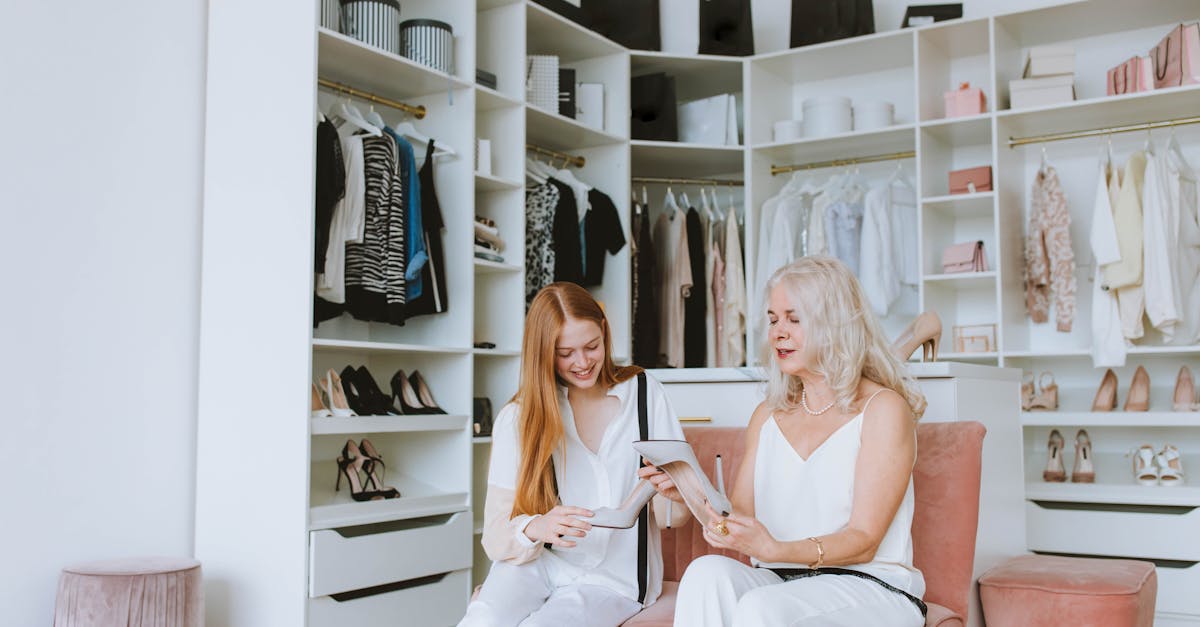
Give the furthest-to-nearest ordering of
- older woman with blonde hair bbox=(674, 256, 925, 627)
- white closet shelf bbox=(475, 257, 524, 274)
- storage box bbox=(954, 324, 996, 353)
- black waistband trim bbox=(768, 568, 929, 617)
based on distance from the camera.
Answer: storage box bbox=(954, 324, 996, 353) < white closet shelf bbox=(475, 257, 524, 274) < black waistband trim bbox=(768, 568, 929, 617) < older woman with blonde hair bbox=(674, 256, 925, 627)

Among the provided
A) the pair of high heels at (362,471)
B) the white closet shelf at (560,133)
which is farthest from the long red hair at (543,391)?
the white closet shelf at (560,133)

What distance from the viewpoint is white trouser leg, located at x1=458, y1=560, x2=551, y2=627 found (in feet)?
7.00

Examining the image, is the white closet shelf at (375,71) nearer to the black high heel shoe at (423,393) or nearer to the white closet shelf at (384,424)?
the black high heel shoe at (423,393)

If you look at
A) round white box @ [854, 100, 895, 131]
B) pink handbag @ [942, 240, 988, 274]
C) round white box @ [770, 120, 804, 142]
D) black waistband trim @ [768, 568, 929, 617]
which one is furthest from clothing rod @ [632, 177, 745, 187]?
black waistband trim @ [768, 568, 929, 617]

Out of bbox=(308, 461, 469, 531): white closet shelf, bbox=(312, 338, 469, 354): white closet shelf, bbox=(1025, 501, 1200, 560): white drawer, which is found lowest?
bbox=(1025, 501, 1200, 560): white drawer

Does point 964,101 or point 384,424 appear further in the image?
point 964,101

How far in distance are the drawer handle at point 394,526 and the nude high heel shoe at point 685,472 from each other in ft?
5.68

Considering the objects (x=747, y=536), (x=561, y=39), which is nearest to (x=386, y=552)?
(x=747, y=536)

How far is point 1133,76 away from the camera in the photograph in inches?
177

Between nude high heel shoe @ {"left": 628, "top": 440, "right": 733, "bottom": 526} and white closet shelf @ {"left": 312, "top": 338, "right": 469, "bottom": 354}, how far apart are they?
1.57 meters

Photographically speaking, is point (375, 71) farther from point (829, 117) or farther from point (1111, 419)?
point (1111, 419)

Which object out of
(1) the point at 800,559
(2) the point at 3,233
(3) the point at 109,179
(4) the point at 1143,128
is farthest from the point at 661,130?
(1) the point at 800,559

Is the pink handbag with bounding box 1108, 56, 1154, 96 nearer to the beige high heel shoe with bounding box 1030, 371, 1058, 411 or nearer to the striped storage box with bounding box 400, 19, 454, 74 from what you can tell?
the beige high heel shoe with bounding box 1030, 371, 1058, 411

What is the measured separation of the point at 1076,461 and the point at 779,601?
10.6ft
